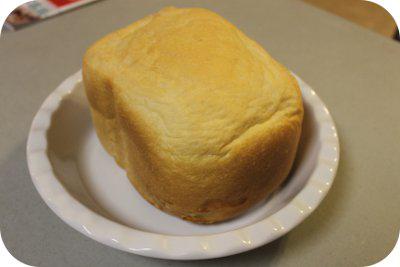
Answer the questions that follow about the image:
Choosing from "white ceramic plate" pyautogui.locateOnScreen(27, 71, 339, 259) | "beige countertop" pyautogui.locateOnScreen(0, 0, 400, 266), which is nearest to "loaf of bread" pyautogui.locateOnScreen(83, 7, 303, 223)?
"white ceramic plate" pyautogui.locateOnScreen(27, 71, 339, 259)

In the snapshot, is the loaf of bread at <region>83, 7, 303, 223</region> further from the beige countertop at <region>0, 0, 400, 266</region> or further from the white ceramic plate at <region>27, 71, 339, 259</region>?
the beige countertop at <region>0, 0, 400, 266</region>

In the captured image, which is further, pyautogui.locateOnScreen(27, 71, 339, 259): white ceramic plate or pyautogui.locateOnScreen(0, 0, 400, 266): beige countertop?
pyautogui.locateOnScreen(0, 0, 400, 266): beige countertop

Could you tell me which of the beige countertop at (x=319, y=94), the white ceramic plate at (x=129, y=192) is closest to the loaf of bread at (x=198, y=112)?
the white ceramic plate at (x=129, y=192)

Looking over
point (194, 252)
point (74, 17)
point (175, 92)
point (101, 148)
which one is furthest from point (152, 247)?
point (74, 17)

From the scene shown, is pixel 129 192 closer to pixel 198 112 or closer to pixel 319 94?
pixel 198 112

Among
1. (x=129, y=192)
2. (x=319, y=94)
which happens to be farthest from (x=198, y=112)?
(x=319, y=94)

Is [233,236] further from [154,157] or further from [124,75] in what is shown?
[124,75]
